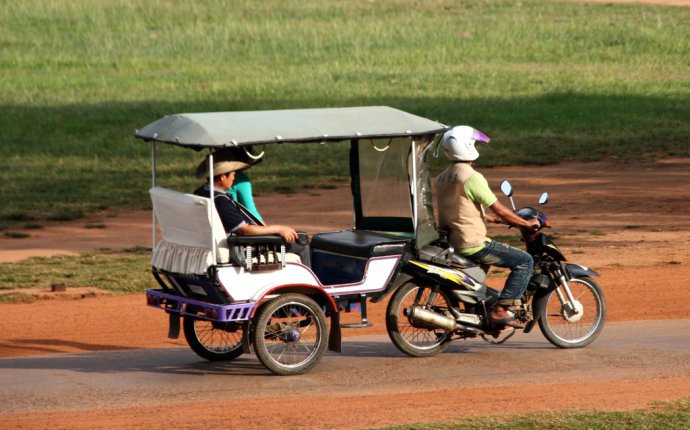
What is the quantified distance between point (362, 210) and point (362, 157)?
→ 1.47ft

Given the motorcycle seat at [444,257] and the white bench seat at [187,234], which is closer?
the white bench seat at [187,234]

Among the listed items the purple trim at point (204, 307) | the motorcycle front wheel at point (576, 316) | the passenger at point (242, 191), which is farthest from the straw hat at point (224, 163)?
the motorcycle front wheel at point (576, 316)

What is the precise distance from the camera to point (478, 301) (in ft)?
33.9

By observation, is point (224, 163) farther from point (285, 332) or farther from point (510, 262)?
point (510, 262)

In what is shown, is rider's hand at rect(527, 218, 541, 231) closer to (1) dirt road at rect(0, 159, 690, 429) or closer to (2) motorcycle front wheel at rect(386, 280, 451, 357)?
(2) motorcycle front wheel at rect(386, 280, 451, 357)

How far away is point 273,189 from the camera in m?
21.6

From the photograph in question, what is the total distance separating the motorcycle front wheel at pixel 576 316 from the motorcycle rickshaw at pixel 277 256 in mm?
1197

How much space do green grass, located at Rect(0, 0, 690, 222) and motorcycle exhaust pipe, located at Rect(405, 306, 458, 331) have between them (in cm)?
1044

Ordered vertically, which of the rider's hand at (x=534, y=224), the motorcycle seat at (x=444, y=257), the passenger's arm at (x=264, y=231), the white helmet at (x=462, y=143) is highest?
the white helmet at (x=462, y=143)

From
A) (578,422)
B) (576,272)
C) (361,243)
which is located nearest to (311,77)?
(576,272)

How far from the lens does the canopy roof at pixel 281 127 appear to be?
9242mm

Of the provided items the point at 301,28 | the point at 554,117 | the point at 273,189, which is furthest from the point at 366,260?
the point at 301,28

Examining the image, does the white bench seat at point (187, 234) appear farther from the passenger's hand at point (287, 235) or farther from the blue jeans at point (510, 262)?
the blue jeans at point (510, 262)

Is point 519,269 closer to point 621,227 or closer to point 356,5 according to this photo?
point 621,227
